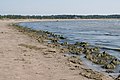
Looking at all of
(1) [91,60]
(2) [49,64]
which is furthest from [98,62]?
(2) [49,64]

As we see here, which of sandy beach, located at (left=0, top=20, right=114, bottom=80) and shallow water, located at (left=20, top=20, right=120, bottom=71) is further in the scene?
shallow water, located at (left=20, top=20, right=120, bottom=71)

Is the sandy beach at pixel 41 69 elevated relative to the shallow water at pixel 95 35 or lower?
elevated

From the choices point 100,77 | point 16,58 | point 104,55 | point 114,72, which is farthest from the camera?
point 104,55

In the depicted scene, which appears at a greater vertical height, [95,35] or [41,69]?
[41,69]

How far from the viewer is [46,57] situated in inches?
850

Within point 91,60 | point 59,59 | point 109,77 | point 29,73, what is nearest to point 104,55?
point 91,60

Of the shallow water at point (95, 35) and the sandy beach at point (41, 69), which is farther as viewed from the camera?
the shallow water at point (95, 35)

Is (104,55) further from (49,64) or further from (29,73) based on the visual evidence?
(29,73)

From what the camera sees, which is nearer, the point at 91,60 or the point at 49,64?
the point at 49,64

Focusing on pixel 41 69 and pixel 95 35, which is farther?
pixel 95 35

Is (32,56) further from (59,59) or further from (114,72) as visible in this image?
(114,72)

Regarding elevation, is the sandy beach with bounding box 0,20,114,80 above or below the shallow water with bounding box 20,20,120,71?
above

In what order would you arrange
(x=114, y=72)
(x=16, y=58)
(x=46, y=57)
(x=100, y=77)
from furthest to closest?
(x=46, y=57), (x=16, y=58), (x=114, y=72), (x=100, y=77)

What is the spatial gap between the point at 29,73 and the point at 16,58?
4658mm
